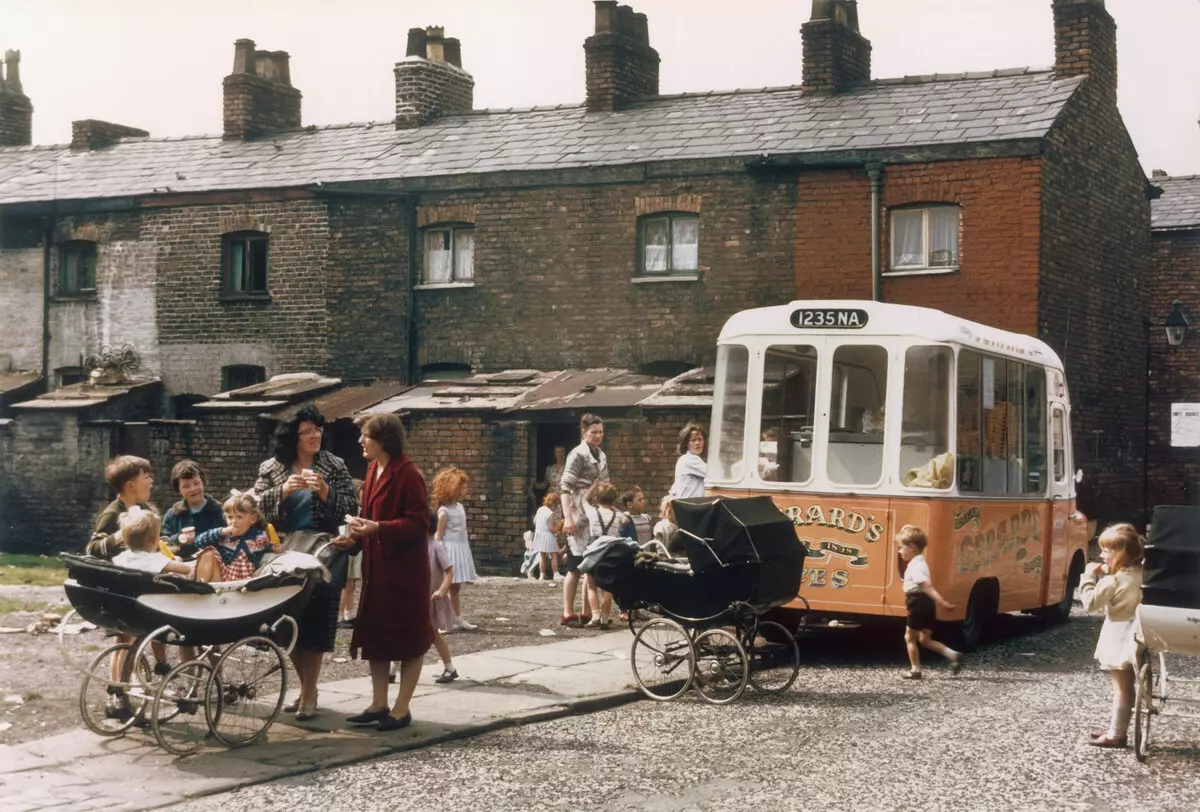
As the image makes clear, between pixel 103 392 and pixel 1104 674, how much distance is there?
19331 mm

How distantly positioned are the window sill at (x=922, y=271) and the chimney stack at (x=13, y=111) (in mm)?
21418

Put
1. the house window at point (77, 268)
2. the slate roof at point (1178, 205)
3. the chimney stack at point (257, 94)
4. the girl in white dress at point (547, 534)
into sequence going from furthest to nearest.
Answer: the slate roof at point (1178, 205), the chimney stack at point (257, 94), the house window at point (77, 268), the girl in white dress at point (547, 534)

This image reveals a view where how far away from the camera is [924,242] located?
22125mm

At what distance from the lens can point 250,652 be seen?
27.8 feet

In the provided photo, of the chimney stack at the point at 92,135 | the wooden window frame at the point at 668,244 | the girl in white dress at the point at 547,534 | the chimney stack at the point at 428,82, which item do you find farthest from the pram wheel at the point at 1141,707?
the chimney stack at the point at 92,135

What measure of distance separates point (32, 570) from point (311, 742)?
14.3m

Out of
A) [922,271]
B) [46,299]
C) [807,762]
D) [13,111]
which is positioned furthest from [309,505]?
[13,111]

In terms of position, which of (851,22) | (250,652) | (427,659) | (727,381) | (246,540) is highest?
(851,22)

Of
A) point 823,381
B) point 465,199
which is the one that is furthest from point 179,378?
point 823,381

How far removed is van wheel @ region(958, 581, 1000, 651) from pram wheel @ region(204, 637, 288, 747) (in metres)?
6.70

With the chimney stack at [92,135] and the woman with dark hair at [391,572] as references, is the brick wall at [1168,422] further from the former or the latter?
the woman with dark hair at [391,572]

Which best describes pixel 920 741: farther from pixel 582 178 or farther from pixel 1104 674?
pixel 582 178

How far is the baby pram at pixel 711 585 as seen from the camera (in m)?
10.5

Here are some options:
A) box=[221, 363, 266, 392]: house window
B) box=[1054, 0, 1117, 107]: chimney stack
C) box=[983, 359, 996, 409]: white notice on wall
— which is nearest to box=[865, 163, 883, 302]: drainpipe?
box=[1054, 0, 1117, 107]: chimney stack
